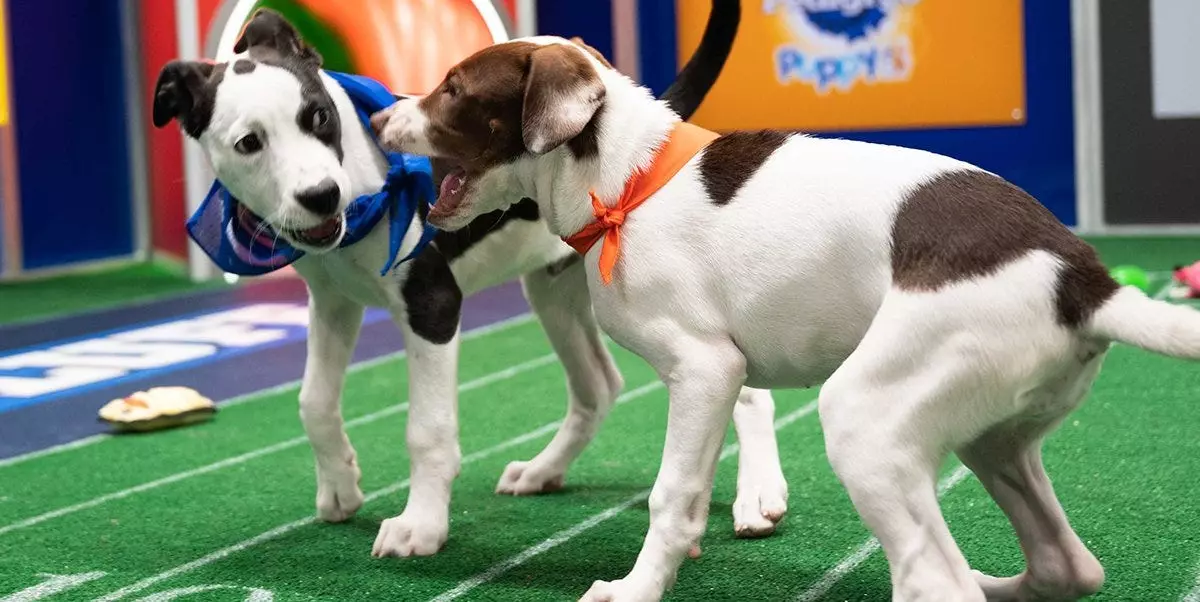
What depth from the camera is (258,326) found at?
31.1 ft

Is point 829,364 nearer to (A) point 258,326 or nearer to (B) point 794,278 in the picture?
(B) point 794,278

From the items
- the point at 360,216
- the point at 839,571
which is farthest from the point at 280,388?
the point at 839,571

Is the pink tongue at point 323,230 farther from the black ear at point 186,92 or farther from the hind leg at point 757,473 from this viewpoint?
the hind leg at point 757,473

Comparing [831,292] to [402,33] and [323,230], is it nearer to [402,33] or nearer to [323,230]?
[323,230]

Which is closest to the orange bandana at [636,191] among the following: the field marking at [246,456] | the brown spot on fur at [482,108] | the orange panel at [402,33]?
the brown spot on fur at [482,108]

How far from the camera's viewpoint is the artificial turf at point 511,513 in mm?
4215

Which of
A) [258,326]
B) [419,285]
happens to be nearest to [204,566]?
[419,285]

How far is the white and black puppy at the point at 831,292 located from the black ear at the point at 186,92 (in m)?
0.66

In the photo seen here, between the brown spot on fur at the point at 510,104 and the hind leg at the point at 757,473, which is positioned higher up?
the brown spot on fur at the point at 510,104

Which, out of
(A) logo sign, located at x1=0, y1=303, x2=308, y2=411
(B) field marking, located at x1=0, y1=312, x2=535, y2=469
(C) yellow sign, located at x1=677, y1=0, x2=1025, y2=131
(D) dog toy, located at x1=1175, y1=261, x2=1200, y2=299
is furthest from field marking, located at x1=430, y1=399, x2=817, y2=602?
(C) yellow sign, located at x1=677, y1=0, x2=1025, y2=131

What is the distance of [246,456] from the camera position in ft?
19.9

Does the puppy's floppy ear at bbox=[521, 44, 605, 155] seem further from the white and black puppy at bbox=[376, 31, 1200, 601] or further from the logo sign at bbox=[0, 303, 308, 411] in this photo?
the logo sign at bbox=[0, 303, 308, 411]

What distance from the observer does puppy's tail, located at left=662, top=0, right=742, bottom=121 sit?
4.72m

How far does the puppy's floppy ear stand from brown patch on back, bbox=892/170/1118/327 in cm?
80
